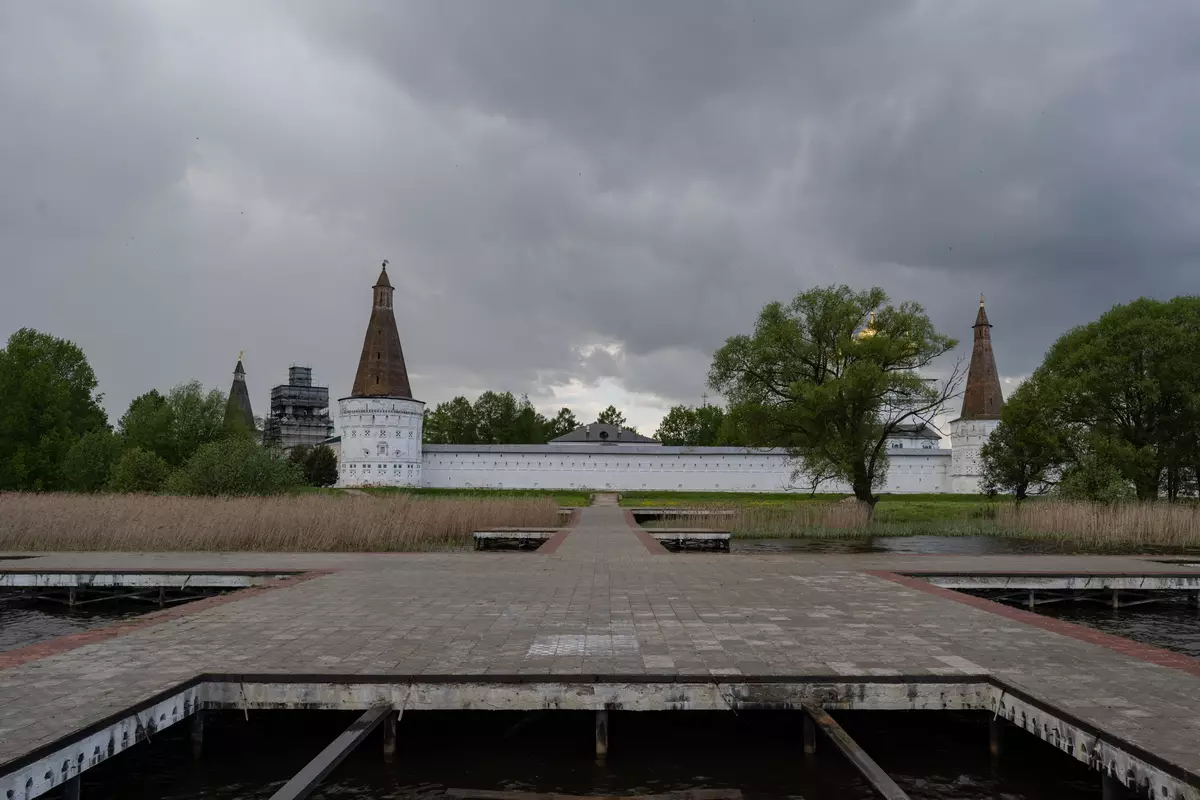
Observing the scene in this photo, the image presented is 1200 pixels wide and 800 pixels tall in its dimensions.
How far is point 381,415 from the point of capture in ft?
186

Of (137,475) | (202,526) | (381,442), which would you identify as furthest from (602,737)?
(381,442)

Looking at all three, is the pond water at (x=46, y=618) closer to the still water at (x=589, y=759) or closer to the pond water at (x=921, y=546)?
the still water at (x=589, y=759)

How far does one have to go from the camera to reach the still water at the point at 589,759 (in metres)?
4.54

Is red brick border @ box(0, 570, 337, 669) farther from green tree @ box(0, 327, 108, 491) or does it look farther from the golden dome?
green tree @ box(0, 327, 108, 491)

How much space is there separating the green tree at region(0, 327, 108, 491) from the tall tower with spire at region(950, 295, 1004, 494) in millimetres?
57188

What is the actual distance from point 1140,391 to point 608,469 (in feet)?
112

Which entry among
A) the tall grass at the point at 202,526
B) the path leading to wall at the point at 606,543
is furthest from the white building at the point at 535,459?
the tall grass at the point at 202,526

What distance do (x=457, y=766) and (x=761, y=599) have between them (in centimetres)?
427

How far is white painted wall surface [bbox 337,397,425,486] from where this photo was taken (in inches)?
2202

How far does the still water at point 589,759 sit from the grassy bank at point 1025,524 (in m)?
16.6

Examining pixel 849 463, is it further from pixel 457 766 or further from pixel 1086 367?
pixel 457 766

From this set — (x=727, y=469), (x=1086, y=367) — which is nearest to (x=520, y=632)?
(x=1086, y=367)

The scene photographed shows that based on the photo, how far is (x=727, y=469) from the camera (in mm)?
56375

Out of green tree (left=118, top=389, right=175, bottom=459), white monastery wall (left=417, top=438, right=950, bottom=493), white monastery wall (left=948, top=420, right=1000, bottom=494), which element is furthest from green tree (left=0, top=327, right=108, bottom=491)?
white monastery wall (left=948, top=420, right=1000, bottom=494)
